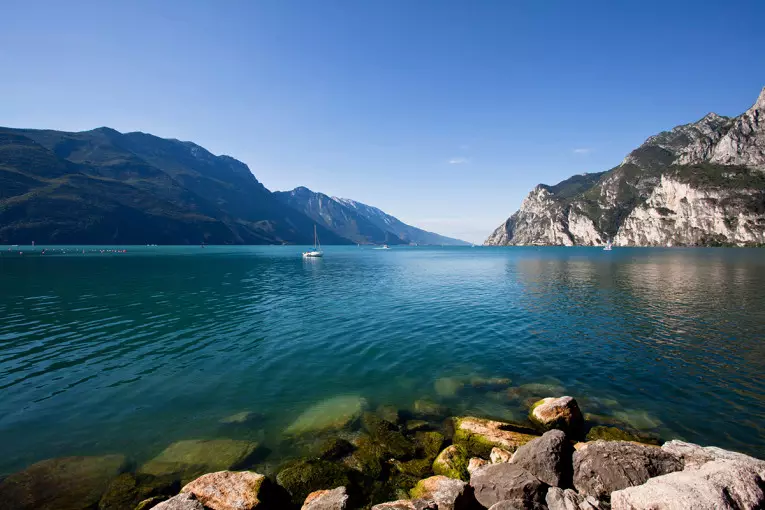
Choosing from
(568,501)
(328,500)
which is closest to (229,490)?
(328,500)

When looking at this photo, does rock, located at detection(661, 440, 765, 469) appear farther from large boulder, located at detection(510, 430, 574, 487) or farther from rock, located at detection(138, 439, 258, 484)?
rock, located at detection(138, 439, 258, 484)

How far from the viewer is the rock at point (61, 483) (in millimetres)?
10750

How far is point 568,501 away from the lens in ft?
30.0

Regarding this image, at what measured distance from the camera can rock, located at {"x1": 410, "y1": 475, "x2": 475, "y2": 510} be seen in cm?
962

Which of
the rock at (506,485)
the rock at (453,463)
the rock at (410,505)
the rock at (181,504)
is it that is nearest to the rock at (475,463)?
the rock at (453,463)

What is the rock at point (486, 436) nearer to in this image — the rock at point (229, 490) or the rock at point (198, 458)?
the rock at point (229, 490)

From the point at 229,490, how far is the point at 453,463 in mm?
7674

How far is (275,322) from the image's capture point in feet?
111

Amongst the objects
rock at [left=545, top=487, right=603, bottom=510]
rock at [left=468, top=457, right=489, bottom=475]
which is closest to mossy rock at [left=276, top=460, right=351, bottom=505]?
rock at [left=468, top=457, right=489, bottom=475]

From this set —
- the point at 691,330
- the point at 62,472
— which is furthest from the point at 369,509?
the point at 691,330

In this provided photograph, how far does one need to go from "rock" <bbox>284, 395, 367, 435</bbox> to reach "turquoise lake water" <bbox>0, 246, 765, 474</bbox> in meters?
0.58

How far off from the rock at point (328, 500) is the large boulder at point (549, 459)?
5.97 metres

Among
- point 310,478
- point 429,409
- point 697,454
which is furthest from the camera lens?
point 429,409

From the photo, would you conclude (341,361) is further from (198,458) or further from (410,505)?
(410,505)
